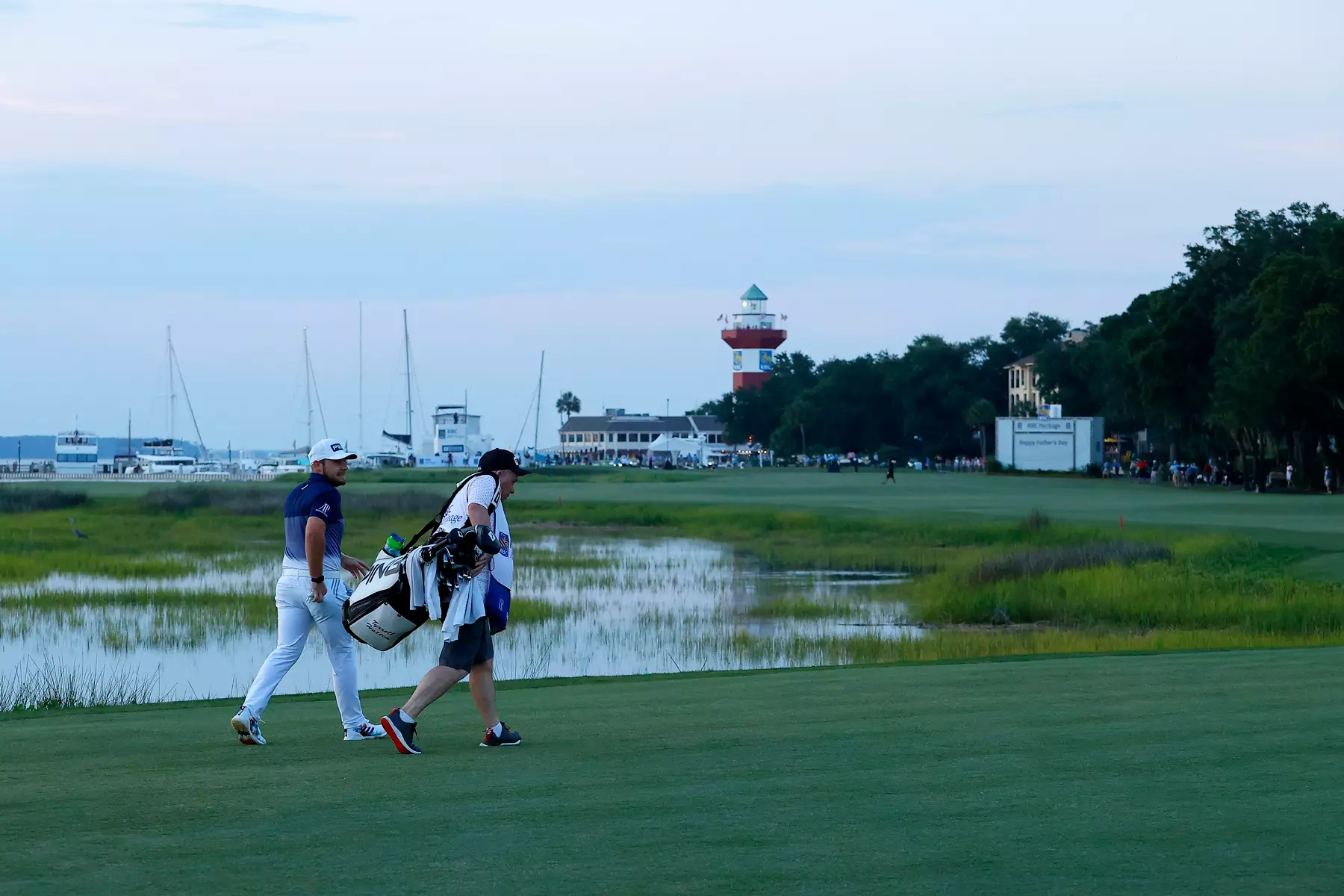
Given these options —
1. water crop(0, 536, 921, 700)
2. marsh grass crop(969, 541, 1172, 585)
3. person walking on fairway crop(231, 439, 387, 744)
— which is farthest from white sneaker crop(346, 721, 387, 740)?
marsh grass crop(969, 541, 1172, 585)

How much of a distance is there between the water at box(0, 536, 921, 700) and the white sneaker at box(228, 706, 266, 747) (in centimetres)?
730

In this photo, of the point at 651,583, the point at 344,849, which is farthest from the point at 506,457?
the point at 651,583

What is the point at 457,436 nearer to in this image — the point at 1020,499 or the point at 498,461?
the point at 1020,499

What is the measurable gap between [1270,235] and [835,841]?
76876 mm

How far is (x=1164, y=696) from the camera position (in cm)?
1152

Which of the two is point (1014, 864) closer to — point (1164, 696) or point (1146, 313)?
point (1164, 696)

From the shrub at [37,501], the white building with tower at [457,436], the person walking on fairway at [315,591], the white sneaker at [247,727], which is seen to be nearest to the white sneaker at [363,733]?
the person walking on fairway at [315,591]

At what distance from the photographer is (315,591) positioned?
977 centimetres

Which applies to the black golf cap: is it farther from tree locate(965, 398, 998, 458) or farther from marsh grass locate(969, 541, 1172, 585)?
tree locate(965, 398, 998, 458)

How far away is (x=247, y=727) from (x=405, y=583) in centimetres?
144

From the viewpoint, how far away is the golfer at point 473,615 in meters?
9.31

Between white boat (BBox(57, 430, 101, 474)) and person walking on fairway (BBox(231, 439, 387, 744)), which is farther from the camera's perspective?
white boat (BBox(57, 430, 101, 474))

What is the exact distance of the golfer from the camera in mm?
9312

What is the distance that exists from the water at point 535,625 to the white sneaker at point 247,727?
23.9ft
